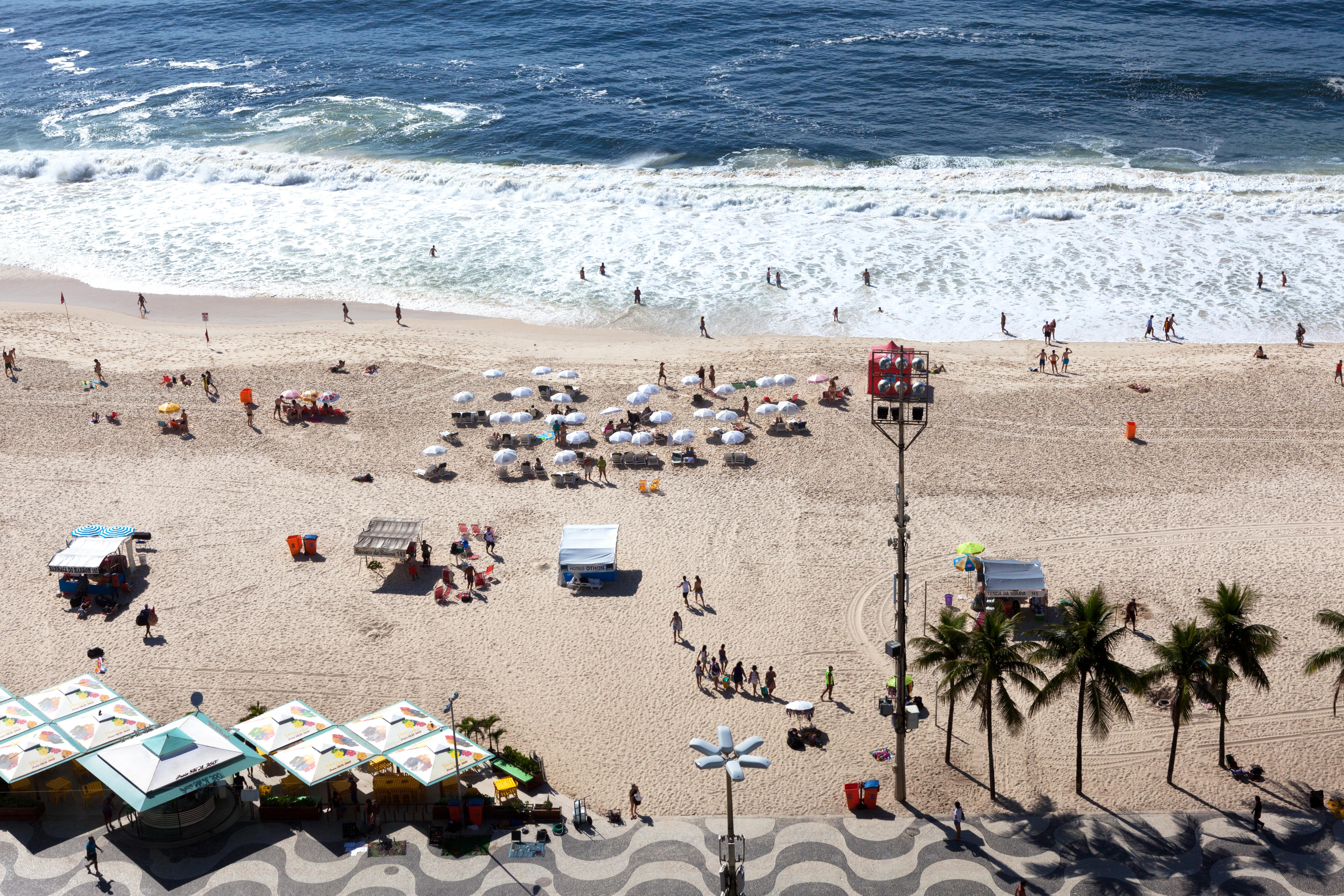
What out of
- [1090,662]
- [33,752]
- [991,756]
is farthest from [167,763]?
[1090,662]

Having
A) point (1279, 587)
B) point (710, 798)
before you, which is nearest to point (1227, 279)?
point (1279, 587)

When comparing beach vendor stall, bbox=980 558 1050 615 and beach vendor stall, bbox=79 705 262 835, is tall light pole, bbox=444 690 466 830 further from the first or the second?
beach vendor stall, bbox=980 558 1050 615

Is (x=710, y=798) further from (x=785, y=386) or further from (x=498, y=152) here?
(x=498, y=152)

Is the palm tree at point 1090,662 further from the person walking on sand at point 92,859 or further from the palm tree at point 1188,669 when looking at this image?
the person walking on sand at point 92,859

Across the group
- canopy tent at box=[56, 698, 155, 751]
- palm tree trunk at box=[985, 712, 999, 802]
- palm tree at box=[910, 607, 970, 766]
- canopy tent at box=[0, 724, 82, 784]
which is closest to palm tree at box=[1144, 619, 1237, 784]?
palm tree trunk at box=[985, 712, 999, 802]

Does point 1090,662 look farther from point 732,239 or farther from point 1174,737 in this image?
point 732,239

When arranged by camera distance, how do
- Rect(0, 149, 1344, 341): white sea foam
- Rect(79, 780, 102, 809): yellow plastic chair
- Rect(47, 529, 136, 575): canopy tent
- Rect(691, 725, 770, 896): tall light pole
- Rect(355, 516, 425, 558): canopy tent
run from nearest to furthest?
Rect(691, 725, 770, 896): tall light pole, Rect(79, 780, 102, 809): yellow plastic chair, Rect(47, 529, 136, 575): canopy tent, Rect(355, 516, 425, 558): canopy tent, Rect(0, 149, 1344, 341): white sea foam

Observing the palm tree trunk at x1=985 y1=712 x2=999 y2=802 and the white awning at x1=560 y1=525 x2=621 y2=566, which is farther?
the white awning at x1=560 y1=525 x2=621 y2=566
